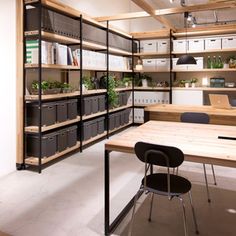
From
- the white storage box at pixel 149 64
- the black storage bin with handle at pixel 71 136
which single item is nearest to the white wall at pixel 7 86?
the black storage bin with handle at pixel 71 136

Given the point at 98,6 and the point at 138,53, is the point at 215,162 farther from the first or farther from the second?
the point at 138,53

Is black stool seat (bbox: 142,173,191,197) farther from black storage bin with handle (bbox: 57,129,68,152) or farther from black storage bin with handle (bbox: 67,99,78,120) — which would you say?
black storage bin with handle (bbox: 67,99,78,120)

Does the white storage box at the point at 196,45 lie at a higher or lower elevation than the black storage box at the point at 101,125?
higher

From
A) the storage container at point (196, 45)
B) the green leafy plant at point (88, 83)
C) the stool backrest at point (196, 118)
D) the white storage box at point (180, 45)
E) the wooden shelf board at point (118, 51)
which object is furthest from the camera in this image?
the white storage box at point (180, 45)

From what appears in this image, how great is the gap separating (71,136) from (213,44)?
13.2 ft

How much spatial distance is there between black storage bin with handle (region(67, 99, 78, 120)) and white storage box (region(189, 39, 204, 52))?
3.44 metres

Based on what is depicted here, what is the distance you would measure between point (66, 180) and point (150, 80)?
14.5ft

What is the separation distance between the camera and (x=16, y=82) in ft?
12.4

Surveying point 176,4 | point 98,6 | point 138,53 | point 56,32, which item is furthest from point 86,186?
point 176,4

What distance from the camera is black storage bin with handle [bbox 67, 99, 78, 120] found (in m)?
4.43

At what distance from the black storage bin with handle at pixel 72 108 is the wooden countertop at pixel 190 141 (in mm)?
1679

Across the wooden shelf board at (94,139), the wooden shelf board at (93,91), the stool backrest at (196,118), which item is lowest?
the wooden shelf board at (94,139)

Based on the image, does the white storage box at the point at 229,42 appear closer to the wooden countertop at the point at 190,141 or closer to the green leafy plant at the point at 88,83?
the green leafy plant at the point at 88,83

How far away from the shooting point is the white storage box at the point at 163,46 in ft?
22.4
